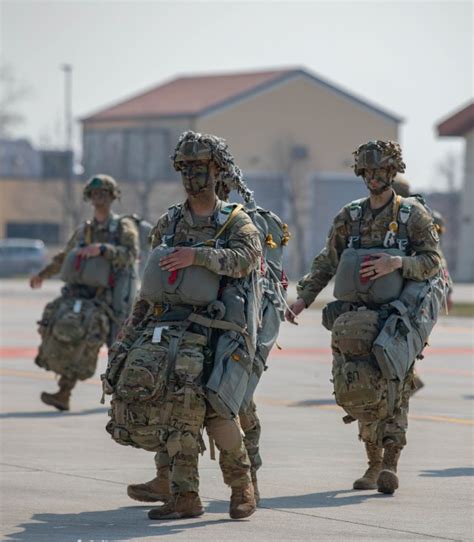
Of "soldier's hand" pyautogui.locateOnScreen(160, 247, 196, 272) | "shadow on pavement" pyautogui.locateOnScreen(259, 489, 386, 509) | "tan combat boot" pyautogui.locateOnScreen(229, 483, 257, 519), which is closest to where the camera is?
"soldier's hand" pyautogui.locateOnScreen(160, 247, 196, 272)

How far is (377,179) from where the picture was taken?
10258mm

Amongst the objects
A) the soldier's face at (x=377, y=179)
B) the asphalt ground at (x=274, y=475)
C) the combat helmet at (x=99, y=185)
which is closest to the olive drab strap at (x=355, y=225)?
the soldier's face at (x=377, y=179)

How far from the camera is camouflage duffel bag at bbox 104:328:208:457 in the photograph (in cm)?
870

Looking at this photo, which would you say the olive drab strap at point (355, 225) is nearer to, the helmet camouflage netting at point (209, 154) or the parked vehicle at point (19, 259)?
the helmet camouflage netting at point (209, 154)

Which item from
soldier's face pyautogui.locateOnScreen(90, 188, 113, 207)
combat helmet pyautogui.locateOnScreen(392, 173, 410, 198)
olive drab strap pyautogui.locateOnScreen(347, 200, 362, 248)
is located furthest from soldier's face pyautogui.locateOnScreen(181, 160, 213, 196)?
soldier's face pyautogui.locateOnScreen(90, 188, 113, 207)

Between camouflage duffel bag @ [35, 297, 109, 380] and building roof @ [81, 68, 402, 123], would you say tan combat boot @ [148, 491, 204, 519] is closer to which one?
camouflage duffel bag @ [35, 297, 109, 380]

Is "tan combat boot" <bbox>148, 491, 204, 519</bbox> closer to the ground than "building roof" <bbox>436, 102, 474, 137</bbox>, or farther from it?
closer to the ground

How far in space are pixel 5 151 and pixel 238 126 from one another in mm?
12259

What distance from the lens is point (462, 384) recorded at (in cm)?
1800

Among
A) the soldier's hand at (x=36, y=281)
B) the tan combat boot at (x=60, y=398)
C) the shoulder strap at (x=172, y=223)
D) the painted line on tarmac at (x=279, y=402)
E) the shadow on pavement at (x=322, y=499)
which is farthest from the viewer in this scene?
the soldier's hand at (x=36, y=281)

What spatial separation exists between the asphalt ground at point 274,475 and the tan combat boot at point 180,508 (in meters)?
0.06

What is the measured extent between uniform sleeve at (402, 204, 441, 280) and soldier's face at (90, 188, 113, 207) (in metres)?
4.99

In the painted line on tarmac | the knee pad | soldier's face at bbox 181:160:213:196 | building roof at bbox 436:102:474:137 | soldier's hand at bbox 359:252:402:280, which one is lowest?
the painted line on tarmac

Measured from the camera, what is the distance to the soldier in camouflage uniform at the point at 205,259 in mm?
8828
